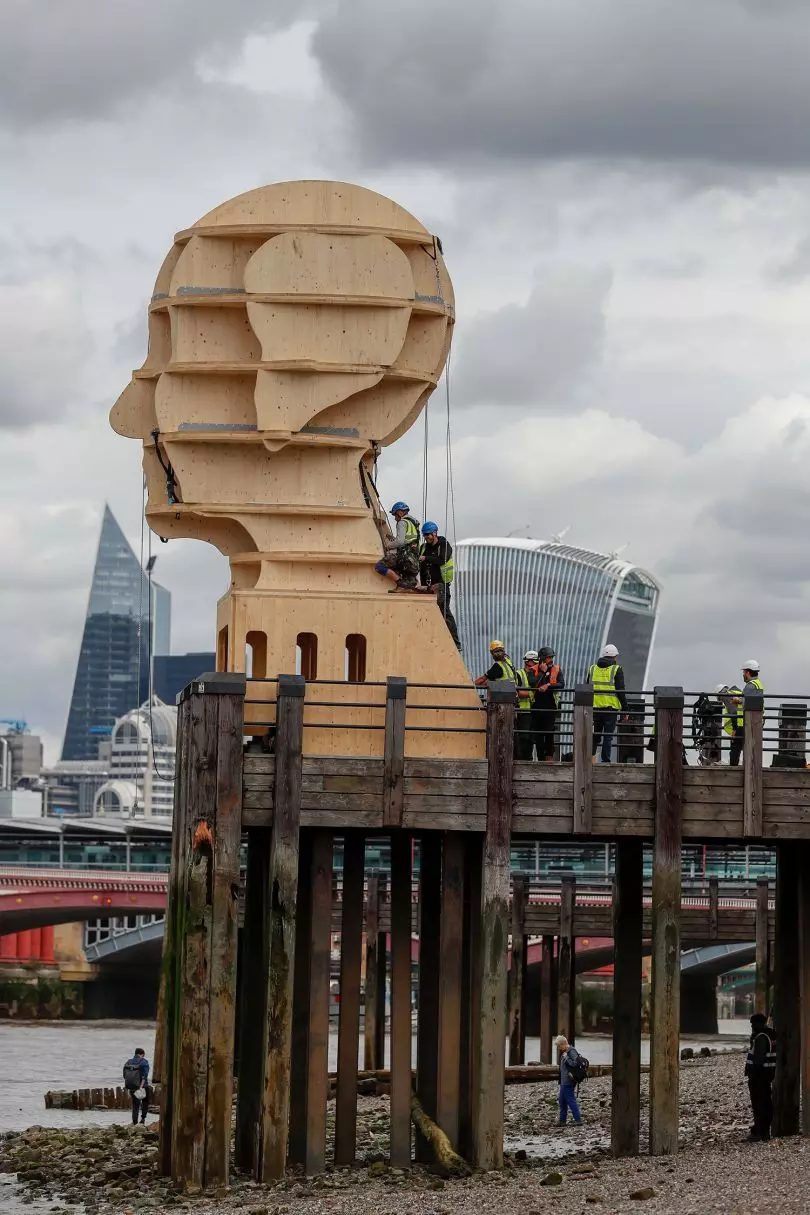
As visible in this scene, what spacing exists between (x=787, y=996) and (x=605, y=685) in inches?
183

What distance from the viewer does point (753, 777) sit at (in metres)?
25.0

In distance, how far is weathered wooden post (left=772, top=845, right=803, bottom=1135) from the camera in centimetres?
2720

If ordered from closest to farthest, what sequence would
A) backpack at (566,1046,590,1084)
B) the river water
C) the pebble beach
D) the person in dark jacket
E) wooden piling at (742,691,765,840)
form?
the pebble beach → wooden piling at (742,691,765,840) → the person in dark jacket → backpack at (566,1046,590,1084) → the river water

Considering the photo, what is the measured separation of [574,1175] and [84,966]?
73.9 metres

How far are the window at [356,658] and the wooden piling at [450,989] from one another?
265 cm

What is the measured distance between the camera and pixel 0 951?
325 ft

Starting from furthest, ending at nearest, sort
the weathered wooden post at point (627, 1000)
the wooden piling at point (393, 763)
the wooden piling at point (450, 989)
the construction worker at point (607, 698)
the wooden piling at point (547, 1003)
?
the wooden piling at point (547, 1003) → the weathered wooden post at point (627, 1000) → the construction worker at point (607, 698) → the wooden piling at point (450, 989) → the wooden piling at point (393, 763)

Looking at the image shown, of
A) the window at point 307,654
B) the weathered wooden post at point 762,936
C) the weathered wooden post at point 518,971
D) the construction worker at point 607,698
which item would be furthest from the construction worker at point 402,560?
the weathered wooden post at point 518,971

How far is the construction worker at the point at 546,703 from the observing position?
86.9ft

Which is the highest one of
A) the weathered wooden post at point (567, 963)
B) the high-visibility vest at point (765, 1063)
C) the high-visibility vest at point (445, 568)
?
the high-visibility vest at point (445, 568)

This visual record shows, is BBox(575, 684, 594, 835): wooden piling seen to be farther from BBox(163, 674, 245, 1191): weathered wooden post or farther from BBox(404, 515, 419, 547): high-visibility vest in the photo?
BBox(163, 674, 245, 1191): weathered wooden post

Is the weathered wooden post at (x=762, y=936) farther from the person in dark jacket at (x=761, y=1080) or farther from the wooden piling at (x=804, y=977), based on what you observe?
the person in dark jacket at (x=761, y=1080)

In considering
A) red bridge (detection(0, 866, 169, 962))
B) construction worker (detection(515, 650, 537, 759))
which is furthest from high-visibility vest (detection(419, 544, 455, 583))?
red bridge (detection(0, 866, 169, 962))

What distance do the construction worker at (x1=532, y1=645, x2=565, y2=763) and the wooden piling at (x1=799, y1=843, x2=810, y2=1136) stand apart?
A: 3.34 meters
